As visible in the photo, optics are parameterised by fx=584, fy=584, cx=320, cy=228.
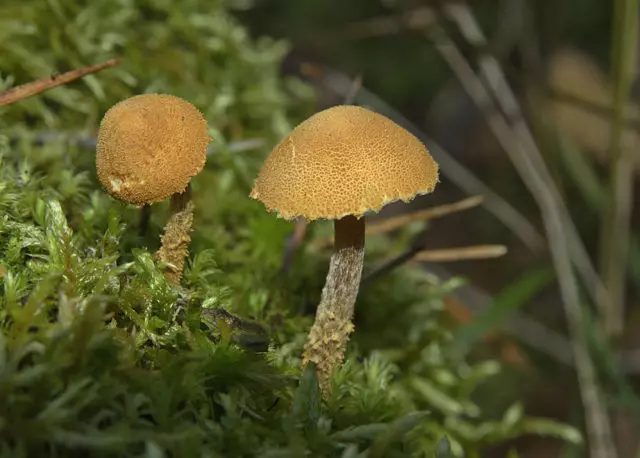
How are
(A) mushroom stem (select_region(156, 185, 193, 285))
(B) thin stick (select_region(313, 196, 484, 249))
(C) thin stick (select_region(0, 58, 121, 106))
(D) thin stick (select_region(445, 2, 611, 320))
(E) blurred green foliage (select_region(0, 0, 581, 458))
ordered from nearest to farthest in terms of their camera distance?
(E) blurred green foliage (select_region(0, 0, 581, 458))
(A) mushroom stem (select_region(156, 185, 193, 285))
(C) thin stick (select_region(0, 58, 121, 106))
(B) thin stick (select_region(313, 196, 484, 249))
(D) thin stick (select_region(445, 2, 611, 320))

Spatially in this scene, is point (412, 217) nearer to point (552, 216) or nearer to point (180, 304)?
point (552, 216)

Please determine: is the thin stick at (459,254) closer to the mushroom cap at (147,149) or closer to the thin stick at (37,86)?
the mushroom cap at (147,149)

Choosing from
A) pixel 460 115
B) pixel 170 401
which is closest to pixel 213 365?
pixel 170 401

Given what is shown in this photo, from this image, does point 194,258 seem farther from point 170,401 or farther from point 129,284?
point 170,401

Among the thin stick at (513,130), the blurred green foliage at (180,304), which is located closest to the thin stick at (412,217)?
the blurred green foliage at (180,304)

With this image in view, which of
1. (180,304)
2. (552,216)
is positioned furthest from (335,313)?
(552,216)

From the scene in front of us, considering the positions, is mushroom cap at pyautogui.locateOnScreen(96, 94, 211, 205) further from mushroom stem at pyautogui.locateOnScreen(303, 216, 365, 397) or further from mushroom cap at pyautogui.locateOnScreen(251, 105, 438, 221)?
mushroom stem at pyautogui.locateOnScreen(303, 216, 365, 397)

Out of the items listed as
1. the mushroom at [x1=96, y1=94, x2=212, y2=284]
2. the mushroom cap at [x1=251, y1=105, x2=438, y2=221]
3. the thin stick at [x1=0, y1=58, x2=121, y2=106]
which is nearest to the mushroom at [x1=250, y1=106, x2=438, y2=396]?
the mushroom cap at [x1=251, y1=105, x2=438, y2=221]
